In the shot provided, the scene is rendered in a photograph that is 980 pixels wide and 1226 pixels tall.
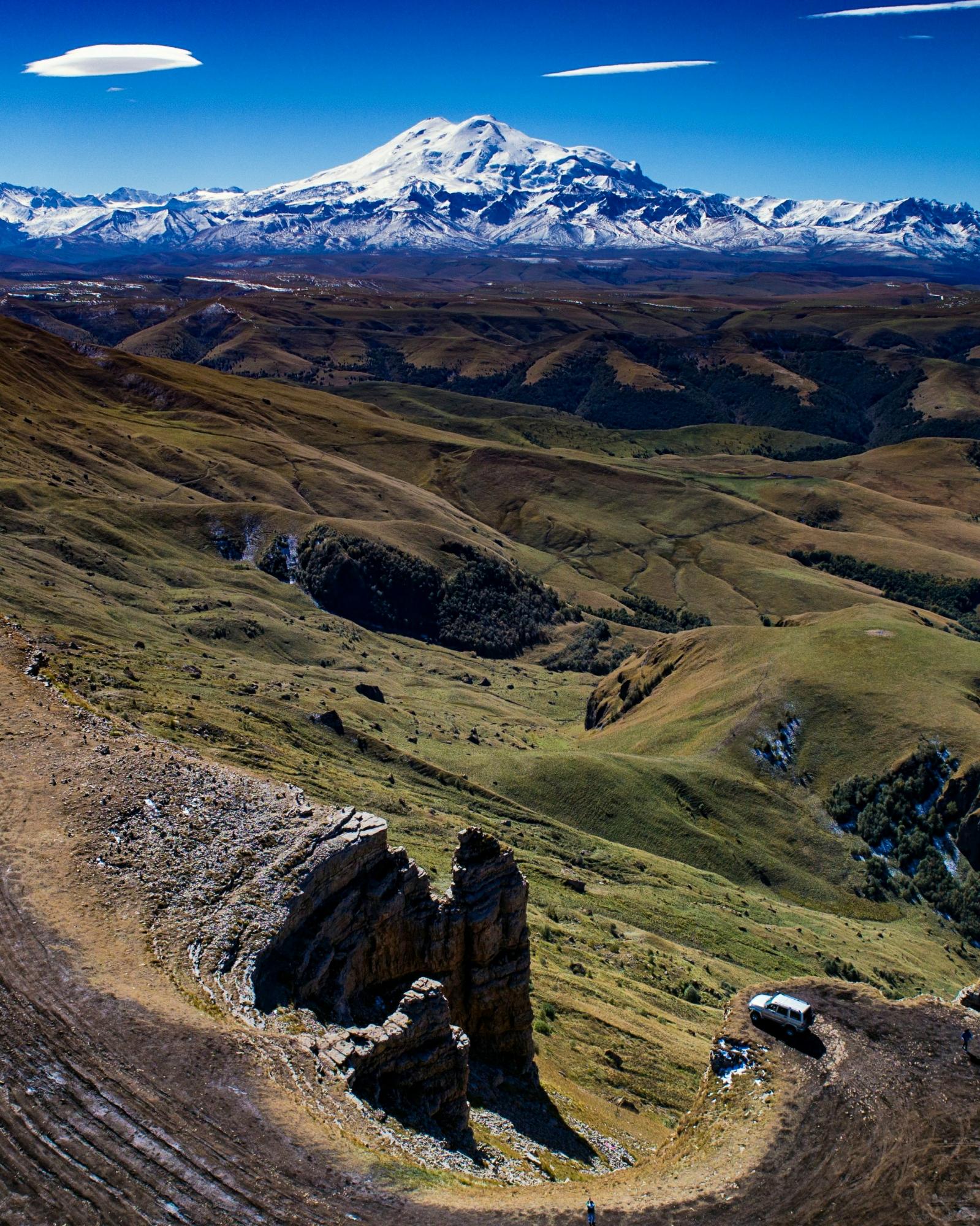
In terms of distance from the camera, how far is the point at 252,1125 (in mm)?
28516

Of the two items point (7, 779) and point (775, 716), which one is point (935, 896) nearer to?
point (775, 716)

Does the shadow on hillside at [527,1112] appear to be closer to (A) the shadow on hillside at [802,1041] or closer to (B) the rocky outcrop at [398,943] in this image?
(B) the rocky outcrop at [398,943]

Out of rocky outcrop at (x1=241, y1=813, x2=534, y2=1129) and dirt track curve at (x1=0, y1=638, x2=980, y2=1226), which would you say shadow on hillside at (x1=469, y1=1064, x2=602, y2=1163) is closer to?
rocky outcrop at (x1=241, y1=813, x2=534, y2=1129)

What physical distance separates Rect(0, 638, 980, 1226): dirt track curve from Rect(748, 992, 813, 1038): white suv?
722mm

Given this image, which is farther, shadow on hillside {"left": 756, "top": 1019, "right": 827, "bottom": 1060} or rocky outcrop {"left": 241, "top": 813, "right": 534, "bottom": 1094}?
shadow on hillside {"left": 756, "top": 1019, "right": 827, "bottom": 1060}

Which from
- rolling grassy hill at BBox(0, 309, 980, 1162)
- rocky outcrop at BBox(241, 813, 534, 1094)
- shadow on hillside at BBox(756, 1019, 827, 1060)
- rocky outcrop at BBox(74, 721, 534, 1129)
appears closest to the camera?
rocky outcrop at BBox(74, 721, 534, 1129)

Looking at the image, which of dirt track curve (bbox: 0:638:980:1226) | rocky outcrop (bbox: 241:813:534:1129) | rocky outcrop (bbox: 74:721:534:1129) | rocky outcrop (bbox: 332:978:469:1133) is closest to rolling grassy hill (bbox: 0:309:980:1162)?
rocky outcrop (bbox: 241:813:534:1129)

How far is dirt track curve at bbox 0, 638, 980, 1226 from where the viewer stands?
2652 cm

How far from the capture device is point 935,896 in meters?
113

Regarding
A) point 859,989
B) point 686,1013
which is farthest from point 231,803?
point 686,1013

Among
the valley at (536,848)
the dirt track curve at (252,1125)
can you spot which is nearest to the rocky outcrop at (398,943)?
the valley at (536,848)

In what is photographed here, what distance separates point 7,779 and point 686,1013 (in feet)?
148

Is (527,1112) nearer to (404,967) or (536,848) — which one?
(404,967)

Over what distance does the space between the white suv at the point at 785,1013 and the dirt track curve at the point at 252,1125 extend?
72 centimetres
